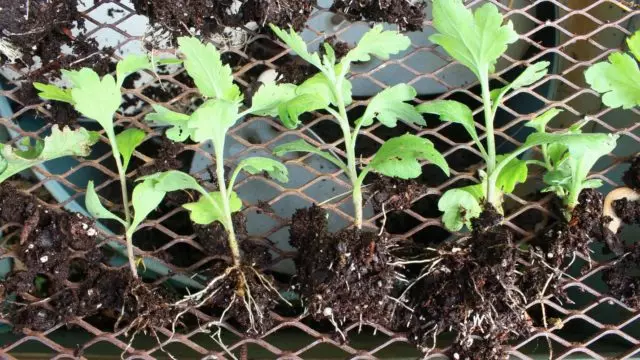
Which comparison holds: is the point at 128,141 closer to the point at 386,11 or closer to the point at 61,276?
the point at 61,276

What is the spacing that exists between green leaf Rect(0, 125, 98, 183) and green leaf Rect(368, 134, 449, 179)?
0.48 metres

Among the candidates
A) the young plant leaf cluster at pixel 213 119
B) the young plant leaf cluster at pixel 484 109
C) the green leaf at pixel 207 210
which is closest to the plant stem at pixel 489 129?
the young plant leaf cluster at pixel 484 109

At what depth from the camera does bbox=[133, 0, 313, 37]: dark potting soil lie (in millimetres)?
968

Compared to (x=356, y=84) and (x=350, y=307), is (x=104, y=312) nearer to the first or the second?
(x=350, y=307)

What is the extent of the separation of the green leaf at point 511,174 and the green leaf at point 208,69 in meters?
0.46

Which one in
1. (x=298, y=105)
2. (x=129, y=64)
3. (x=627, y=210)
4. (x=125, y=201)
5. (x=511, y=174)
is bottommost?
(x=627, y=210)

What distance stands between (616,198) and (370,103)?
485mm

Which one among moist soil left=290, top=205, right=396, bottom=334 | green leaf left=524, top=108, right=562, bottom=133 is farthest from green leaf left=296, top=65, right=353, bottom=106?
green leaf left=524, top=108, right=562, bottom=133

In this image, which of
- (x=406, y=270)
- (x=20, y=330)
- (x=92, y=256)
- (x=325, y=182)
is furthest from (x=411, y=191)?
(x=20, y=330)

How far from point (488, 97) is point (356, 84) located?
1.10 ft

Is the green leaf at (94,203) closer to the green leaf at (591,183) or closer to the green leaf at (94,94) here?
the green leaf at (94,94)

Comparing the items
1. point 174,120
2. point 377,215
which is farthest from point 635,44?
point 174,120

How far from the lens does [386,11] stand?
39.7 inches

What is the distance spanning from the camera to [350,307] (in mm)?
922
